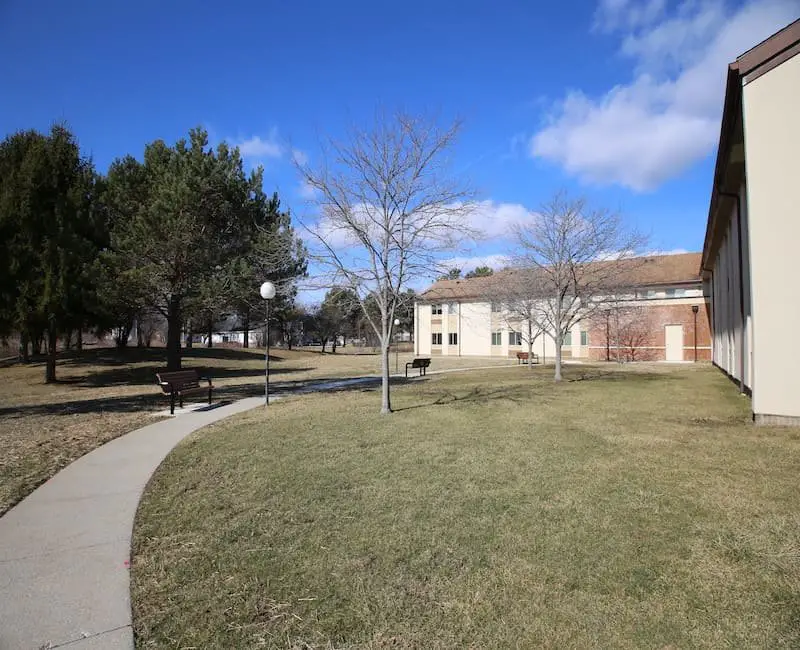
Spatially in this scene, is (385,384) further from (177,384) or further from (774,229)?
(774,229)

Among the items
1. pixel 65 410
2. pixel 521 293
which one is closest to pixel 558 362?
pixel 521 293

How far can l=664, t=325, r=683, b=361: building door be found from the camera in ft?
120

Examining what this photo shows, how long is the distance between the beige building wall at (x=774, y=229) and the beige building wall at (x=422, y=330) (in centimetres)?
4234

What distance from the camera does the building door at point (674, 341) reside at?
120 feet

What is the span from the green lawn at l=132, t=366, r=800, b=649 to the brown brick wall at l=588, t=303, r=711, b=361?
31.9 m

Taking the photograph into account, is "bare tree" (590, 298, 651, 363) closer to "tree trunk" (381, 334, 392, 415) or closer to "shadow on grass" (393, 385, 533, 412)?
"shadow on grass" (393, 385, 533, 412)

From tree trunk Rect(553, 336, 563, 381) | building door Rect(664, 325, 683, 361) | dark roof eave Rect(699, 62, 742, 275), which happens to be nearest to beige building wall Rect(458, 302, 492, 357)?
building door Rect(664, 325, 683, 361)

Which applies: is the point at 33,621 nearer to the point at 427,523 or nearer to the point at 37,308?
the point at 427,523

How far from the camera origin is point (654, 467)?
20.3 ft

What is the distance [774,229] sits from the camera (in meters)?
8.95

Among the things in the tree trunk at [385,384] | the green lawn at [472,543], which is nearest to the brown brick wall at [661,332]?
the tree trunk at [385,384]

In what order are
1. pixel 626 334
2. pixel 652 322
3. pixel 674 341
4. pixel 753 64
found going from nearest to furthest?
1. pixel 753 64
2. pixel 674 341
3. pixel 652 322
4. pixel 626 334

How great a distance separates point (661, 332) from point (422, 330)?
22502mm

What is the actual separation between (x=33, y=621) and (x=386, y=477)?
3523mm
